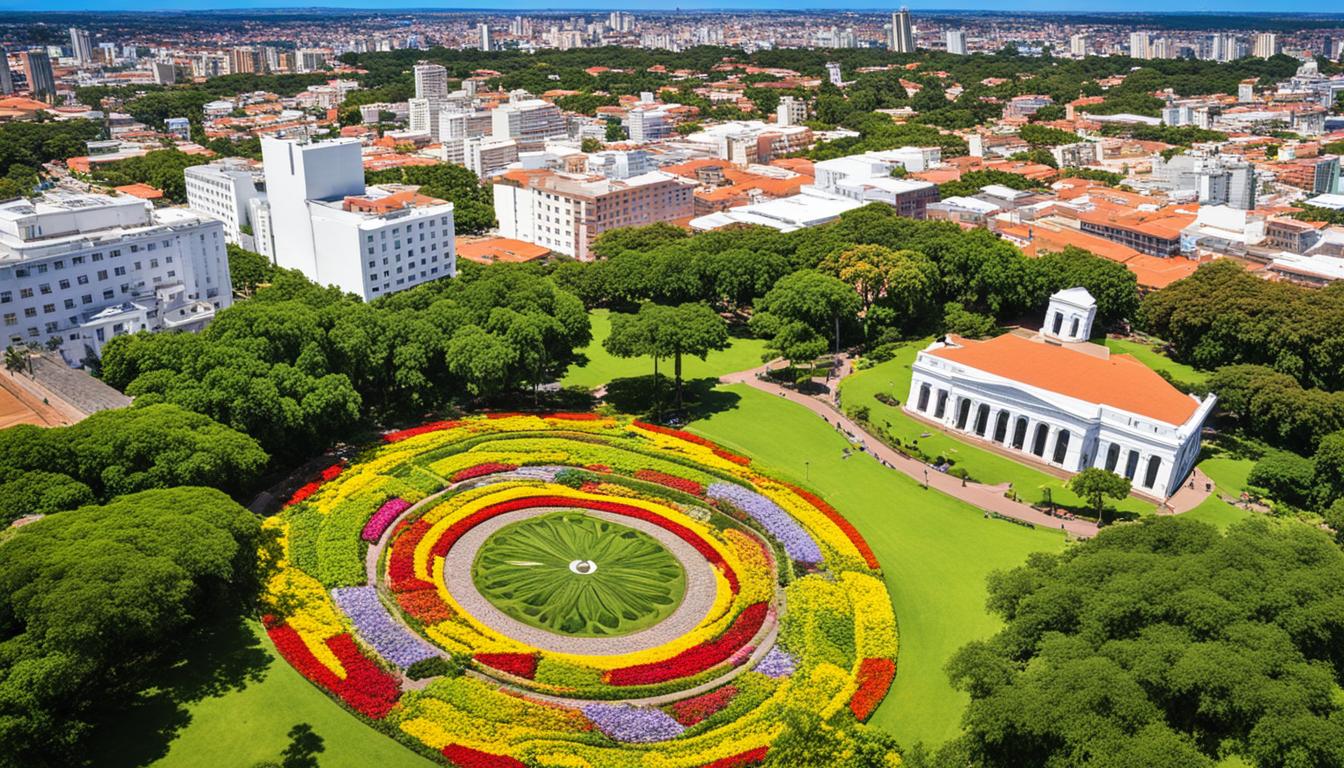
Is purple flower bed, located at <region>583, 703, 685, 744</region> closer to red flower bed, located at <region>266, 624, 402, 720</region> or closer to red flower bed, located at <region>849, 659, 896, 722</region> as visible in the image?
red flower bed, located at <region>849, 659, 896, 722</region>

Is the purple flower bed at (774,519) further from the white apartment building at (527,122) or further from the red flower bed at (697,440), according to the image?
the white apartment building at (527,122)

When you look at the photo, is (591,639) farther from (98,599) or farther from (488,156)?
(488,156)

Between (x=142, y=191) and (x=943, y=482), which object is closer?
(x=943, y=482)

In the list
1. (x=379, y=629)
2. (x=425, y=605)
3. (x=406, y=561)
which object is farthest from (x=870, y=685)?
(x=406, y=561)

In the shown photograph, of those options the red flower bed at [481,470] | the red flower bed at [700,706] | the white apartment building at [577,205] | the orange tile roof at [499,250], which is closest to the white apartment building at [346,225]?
the orange tile roof at [499,250]

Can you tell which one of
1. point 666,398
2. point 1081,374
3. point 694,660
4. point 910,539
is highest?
point 1081,374

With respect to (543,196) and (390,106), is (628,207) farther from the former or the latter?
(390,106)
